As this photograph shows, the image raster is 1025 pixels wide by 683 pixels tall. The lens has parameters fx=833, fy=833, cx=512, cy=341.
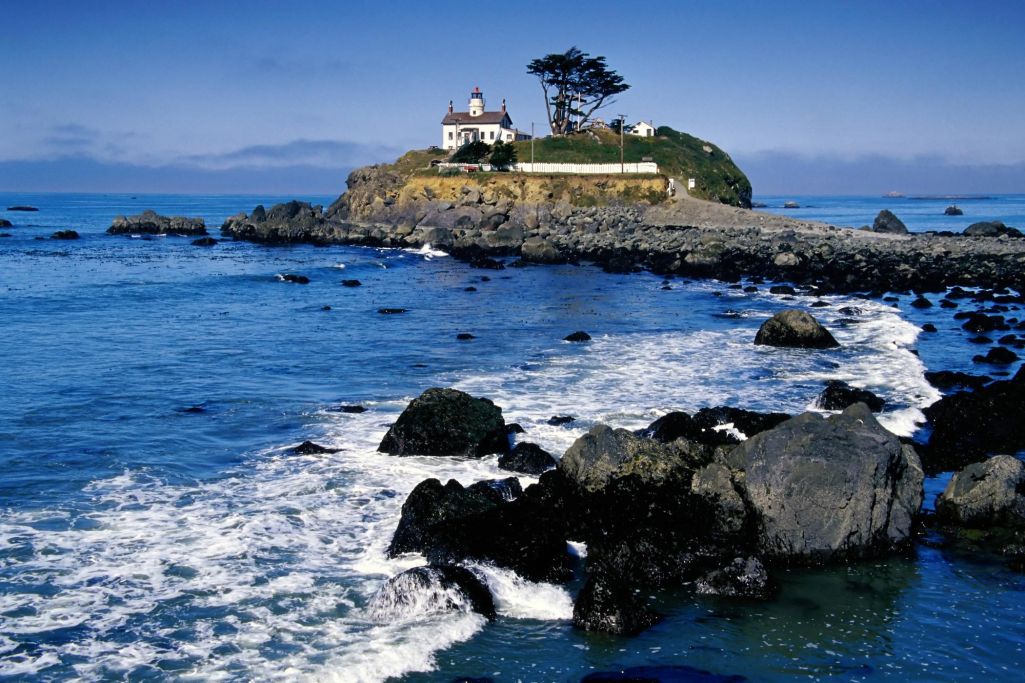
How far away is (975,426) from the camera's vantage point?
19797mm

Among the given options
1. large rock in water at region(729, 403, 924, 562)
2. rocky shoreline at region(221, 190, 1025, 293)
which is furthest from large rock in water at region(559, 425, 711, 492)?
rocky shoreline at region(221, 190, 1025, 293)

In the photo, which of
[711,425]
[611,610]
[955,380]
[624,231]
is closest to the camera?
[611,610]

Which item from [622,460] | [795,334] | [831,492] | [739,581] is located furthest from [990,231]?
[739,581]

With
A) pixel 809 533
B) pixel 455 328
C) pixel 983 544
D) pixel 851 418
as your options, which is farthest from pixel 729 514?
pixel 455 328

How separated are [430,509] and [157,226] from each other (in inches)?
4172

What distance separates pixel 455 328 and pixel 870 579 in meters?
26.6

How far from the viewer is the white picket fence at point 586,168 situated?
331 ft

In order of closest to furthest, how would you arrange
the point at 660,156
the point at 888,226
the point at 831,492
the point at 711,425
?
the point at 831,492, the point at 711,425, the point at 888,226, the point at 660,156

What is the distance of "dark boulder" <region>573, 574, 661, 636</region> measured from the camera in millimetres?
11320

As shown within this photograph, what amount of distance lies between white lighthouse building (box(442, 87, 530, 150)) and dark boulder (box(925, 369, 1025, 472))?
102 meters

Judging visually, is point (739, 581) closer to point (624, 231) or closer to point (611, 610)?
point (611, 610)

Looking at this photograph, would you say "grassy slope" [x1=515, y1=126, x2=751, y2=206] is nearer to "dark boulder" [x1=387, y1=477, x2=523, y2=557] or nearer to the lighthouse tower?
the lighthouse tower

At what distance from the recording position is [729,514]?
1405cm

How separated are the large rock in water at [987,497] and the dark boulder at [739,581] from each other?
4743 mm
